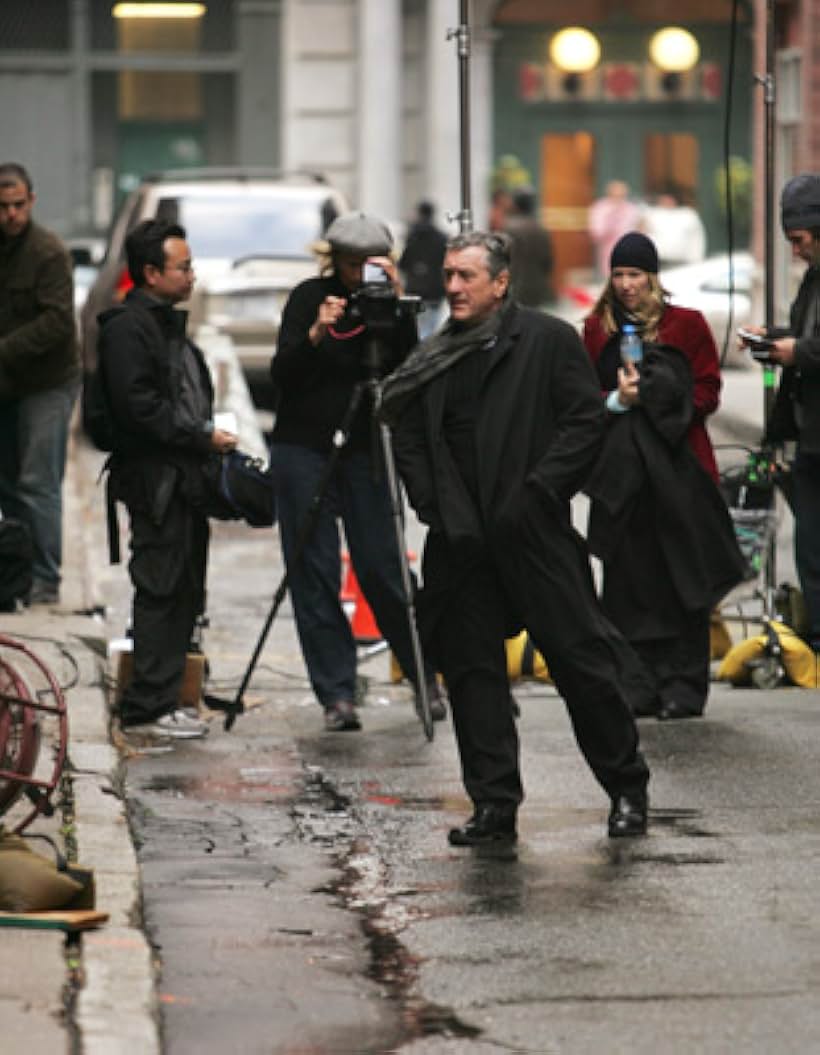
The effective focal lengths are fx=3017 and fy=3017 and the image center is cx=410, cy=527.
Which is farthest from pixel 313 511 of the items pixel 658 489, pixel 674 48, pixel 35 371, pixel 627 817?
pixel 674 48

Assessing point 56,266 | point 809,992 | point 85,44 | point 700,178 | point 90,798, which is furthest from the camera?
point 700,178

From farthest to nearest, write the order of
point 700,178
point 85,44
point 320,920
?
point 700,178 < point 85,44 < point 320,920

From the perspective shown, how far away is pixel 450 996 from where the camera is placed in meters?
6.95

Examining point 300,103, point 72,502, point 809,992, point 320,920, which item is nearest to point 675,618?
point 320,920

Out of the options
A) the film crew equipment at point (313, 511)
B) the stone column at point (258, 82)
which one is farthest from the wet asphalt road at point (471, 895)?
the stone column at point (258, 82)

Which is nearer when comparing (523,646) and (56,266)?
(523,646)

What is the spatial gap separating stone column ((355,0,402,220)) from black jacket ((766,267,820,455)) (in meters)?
26.1

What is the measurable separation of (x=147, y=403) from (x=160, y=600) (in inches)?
29.5

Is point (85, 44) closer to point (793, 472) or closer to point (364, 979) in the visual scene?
point (793, 472)

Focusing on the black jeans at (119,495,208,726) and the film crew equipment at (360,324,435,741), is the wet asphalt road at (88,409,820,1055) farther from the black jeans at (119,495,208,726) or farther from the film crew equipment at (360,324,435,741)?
the black jeans at (119,495,208,726)

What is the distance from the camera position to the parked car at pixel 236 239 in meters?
21.8

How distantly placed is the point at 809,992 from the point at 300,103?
105 ft

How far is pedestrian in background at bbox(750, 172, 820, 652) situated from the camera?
11.3m

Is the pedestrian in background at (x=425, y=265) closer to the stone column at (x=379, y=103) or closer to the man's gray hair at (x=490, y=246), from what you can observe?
the stone column at (x=379, y=103)
